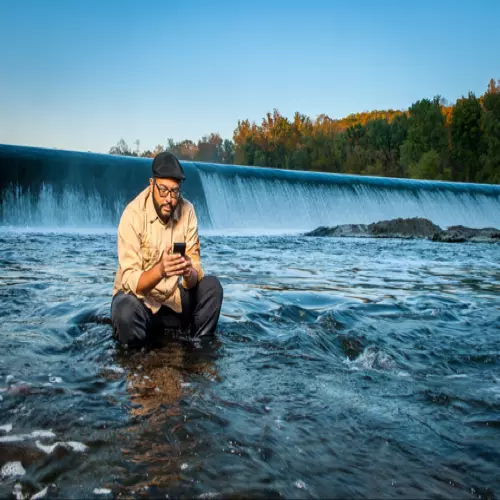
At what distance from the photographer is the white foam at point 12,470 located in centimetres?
197

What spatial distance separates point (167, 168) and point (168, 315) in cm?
119

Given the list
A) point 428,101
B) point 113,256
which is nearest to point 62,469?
point 113,256

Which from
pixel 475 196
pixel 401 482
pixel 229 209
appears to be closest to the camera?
pixel 401 482

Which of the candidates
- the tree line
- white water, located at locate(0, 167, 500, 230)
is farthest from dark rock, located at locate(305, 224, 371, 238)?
the tree line

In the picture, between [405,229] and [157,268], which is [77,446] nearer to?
[157,268]

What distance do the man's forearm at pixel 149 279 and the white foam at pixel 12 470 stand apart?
1475 millimetres

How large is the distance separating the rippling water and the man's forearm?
45 centimetres

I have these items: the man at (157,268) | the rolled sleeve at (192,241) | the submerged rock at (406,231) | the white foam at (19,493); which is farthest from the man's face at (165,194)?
the submerged rock at (406,231)

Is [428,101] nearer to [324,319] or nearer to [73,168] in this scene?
[73,168]

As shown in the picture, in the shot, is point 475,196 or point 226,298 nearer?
point 226,298

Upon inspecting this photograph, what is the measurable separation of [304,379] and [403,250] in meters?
11.7

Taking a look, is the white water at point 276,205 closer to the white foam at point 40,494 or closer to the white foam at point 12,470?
the white foam at point 12,470

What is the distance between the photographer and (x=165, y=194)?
353 cm

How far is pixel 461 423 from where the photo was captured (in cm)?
263
